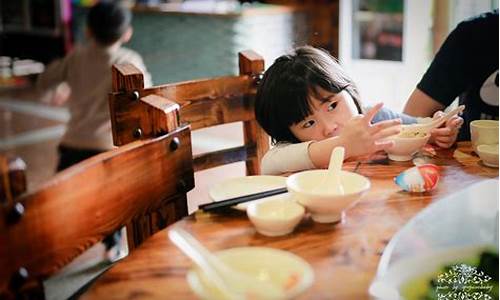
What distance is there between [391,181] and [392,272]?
1.14 ft

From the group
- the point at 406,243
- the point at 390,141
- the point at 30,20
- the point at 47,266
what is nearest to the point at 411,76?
the point at 390,141

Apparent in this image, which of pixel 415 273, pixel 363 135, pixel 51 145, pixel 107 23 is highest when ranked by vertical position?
pixel 107 23

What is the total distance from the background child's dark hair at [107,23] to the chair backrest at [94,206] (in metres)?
1.58

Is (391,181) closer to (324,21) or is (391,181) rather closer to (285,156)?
(285,156)

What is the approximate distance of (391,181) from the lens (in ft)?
3.44

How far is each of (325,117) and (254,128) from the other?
0.30 meters

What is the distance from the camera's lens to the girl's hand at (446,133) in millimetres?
1227

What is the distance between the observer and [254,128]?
1.49 m

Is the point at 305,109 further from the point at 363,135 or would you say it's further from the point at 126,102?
the point at 126,102

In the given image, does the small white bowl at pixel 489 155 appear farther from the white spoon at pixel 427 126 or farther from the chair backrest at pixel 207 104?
the chair backrest at pixel 207 104

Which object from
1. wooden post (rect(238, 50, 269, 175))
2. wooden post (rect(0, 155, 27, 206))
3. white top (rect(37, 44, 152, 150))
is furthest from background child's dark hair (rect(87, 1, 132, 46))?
wooden post (rect(0, 155, 27, 206))

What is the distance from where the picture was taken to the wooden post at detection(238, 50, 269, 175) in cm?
146

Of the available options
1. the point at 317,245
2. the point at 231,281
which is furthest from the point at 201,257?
the point at 317,245

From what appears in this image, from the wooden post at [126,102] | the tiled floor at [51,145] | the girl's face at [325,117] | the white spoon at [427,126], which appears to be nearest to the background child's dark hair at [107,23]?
the tiled floor at [51,145]
